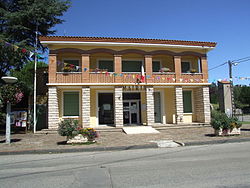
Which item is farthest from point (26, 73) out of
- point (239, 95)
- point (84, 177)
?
point (239, 95)

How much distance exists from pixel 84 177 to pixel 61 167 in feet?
4.54

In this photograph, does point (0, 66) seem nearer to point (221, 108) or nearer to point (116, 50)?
point (116, 50)

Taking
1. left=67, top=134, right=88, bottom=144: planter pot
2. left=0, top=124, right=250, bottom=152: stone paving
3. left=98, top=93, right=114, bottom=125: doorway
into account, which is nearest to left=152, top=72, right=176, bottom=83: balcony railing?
left=98, top=93, right=114, bottom=125: doorway

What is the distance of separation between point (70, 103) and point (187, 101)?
10.0m

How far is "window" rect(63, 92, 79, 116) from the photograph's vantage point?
15.4m

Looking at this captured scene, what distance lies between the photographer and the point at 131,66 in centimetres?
1702

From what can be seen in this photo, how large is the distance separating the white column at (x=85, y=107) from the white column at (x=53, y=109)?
78.0 inches

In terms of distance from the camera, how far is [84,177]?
15.3ft

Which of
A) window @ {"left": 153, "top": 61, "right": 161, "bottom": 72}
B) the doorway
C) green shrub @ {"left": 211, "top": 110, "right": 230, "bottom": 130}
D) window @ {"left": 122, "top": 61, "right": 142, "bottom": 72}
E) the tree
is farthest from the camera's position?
window @ {"left": 153, "top": 61, "right": 161, "bottom": 72}

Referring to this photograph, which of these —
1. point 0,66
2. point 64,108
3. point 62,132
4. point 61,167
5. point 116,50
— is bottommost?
point 61,167

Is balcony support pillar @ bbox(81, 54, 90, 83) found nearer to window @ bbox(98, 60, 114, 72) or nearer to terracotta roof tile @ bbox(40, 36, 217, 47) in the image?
terracotta roof tile @ bbox(40, 36, 217, 47)

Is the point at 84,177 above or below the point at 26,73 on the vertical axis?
below

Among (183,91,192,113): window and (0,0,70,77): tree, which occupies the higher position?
(0,0,70,77): tree

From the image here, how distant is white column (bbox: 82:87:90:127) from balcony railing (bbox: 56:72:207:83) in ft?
2.87
